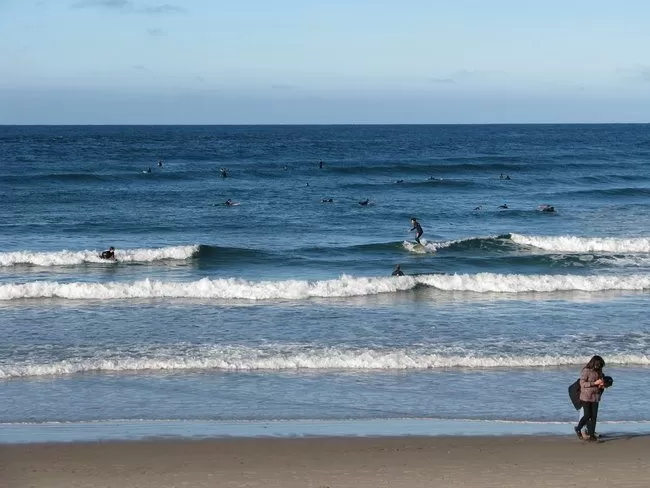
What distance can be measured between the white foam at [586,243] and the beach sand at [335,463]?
19903 mm

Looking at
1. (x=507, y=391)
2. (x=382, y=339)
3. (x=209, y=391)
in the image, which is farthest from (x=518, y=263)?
(x=209, y=391)

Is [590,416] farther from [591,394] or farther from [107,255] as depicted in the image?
[107,255]

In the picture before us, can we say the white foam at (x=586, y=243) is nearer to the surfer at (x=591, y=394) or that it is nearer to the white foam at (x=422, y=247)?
the white foam at (x=422, y=247)

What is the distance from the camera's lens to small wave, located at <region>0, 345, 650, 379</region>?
1620cm

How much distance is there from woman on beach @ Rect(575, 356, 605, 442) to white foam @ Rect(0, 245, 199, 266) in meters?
18.5

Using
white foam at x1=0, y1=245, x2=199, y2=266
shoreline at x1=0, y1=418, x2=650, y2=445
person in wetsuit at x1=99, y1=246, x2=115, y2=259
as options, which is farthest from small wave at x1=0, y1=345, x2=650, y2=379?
white foam at x1=0, y1=245, x2=199, y2=266

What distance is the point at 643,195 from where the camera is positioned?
4897 centimetres

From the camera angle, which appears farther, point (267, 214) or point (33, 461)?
point (267, 214)

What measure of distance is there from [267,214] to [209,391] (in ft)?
82.2

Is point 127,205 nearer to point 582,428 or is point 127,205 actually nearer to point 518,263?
point 518,263

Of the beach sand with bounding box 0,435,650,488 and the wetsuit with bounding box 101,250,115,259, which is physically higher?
the wetsuit with bounding box 101,250,115,259

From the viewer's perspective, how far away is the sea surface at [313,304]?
47.8 feet

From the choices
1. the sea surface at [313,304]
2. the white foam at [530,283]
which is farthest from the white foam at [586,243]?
the white foam at [530,283]

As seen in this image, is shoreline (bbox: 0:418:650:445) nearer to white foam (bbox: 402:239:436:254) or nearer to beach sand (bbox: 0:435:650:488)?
beach sand (bbox: 0:435:650:488)
